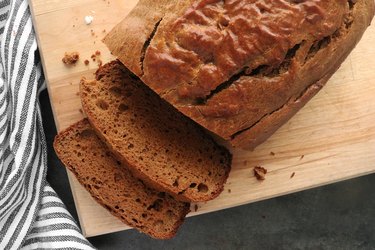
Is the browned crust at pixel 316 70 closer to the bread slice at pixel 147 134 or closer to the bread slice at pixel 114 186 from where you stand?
the bread slice at pixel 147 134

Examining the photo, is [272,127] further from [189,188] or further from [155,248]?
[155,248]

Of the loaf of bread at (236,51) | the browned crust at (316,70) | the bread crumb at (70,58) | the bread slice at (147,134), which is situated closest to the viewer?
the loaf of bread at (236,51)

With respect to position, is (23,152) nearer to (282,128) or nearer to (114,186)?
(114,186)

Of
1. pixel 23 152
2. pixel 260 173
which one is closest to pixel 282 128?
pixel 260 173

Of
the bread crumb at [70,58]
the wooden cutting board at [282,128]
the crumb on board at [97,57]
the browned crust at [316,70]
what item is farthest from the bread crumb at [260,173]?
the bread crumb at [70,58]

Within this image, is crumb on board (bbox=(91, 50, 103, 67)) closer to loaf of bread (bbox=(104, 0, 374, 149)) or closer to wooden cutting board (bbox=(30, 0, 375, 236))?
wooden cutting board (bbox=(30, 0, 375, 236))

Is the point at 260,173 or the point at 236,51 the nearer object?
the point at 236,51
